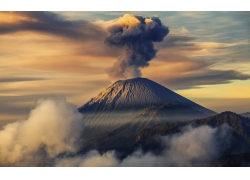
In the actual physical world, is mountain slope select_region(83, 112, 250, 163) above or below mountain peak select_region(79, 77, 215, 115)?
below

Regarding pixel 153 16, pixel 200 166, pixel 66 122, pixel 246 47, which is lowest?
pixel 200 166

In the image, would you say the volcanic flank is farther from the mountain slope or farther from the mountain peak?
the mountain slope

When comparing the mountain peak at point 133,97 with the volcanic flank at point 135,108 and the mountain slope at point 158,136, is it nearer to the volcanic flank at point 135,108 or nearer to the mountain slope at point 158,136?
the volcanic flank at point 135,108

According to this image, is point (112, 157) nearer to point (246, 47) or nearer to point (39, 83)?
point (39, 83)

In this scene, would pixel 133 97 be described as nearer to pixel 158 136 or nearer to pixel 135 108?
pixel 135 108

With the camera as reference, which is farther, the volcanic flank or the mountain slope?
the mountain slope

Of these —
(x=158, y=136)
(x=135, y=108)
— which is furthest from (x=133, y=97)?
(x=158, y=136)

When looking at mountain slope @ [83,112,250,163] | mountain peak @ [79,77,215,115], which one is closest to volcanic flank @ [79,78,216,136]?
mountain peak @ [79,77,215,115]

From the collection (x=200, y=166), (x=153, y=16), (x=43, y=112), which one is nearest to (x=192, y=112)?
(x=200, y=166)
